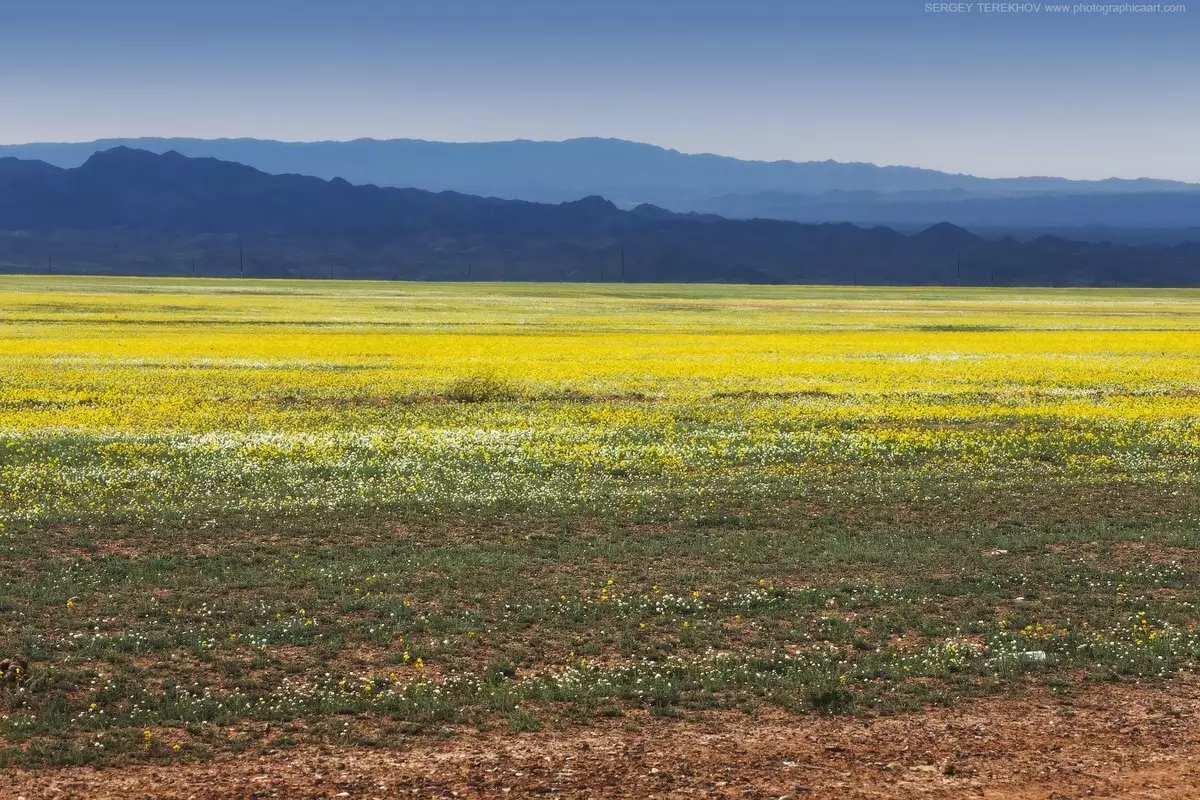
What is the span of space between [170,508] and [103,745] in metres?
12.2

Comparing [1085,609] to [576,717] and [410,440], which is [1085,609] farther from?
[410,440]

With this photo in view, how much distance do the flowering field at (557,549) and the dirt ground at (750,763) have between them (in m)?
0.47

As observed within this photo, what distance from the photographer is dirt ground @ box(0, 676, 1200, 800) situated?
34.8 ft

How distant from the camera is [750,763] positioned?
36.9ft

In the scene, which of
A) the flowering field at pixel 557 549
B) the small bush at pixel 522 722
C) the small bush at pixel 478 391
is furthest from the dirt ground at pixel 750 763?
the small bush at pixel 478 391

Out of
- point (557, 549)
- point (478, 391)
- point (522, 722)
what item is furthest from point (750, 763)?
point (478, 391)

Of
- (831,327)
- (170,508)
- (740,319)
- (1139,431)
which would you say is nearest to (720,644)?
(170,508)

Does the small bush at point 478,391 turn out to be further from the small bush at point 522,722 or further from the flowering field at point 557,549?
the small bush at point 522,722

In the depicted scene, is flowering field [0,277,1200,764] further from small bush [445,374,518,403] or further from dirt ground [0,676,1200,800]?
dirt ground [0,676,1200,800]

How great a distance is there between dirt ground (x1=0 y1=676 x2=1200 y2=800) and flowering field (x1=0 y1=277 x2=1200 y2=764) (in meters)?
0.47

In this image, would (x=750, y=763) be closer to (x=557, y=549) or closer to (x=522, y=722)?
(x=522, y=722)

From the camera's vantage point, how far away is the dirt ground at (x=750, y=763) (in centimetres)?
1062

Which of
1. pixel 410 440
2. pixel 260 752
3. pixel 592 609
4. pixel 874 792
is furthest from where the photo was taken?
pixel 410 440

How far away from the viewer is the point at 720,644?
583 inches
